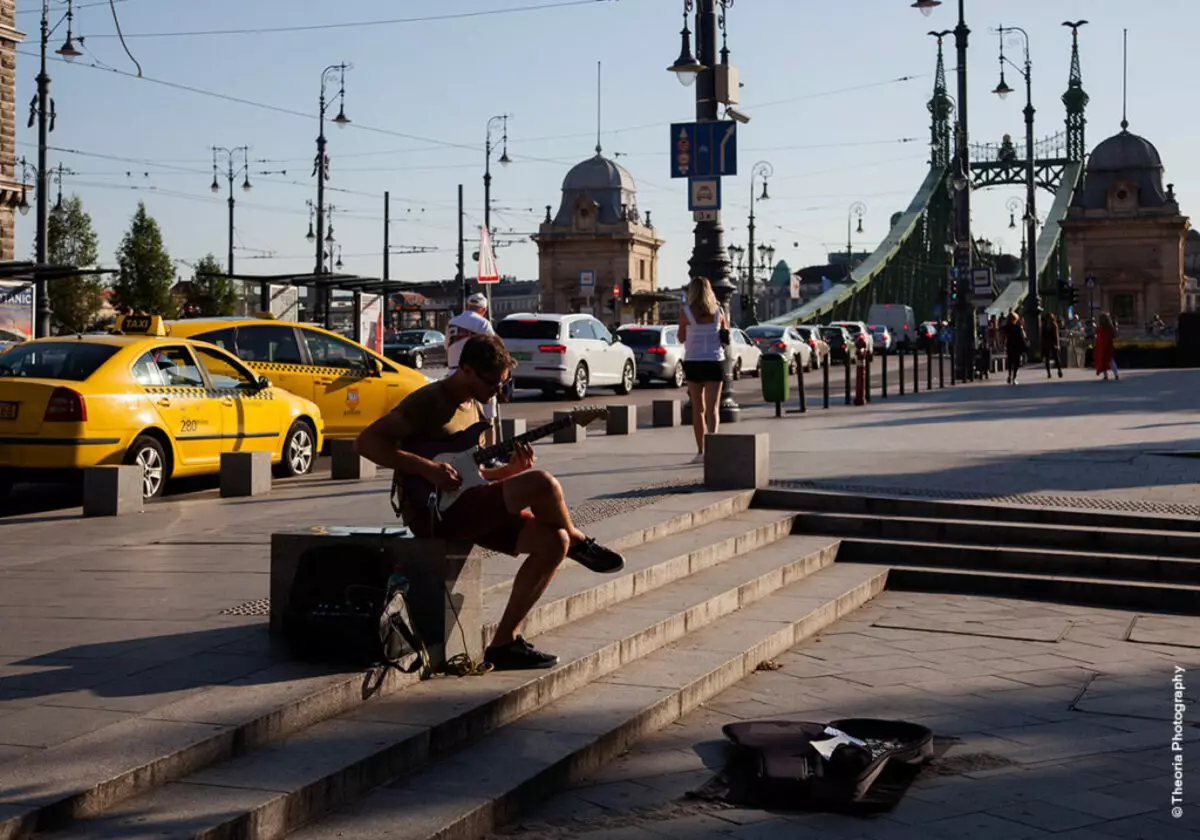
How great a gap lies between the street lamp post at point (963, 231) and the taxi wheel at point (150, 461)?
2647cm

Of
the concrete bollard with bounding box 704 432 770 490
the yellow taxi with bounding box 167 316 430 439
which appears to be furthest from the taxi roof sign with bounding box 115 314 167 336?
the concrete bollard with bounding box 704 432 770 490

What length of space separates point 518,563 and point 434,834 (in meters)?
3.68

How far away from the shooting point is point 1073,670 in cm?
771

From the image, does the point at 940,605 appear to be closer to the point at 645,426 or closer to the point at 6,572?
the point at 6,572

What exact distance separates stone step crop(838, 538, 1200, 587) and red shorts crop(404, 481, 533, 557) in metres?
4.85

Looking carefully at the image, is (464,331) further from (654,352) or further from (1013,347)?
(1013,347)

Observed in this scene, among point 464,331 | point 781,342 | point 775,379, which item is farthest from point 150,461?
point 781,342

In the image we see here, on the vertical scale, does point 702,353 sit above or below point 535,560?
above

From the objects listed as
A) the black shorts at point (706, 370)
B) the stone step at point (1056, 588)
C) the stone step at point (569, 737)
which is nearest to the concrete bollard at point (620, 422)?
the black shorts at point (706, 370)

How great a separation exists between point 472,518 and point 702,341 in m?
7.72

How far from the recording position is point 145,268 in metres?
78.2

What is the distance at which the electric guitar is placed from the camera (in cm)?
624

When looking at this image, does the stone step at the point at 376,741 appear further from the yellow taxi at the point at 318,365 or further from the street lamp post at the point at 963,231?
the street lamp post at the point at 963,231

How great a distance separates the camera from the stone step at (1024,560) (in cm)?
987
